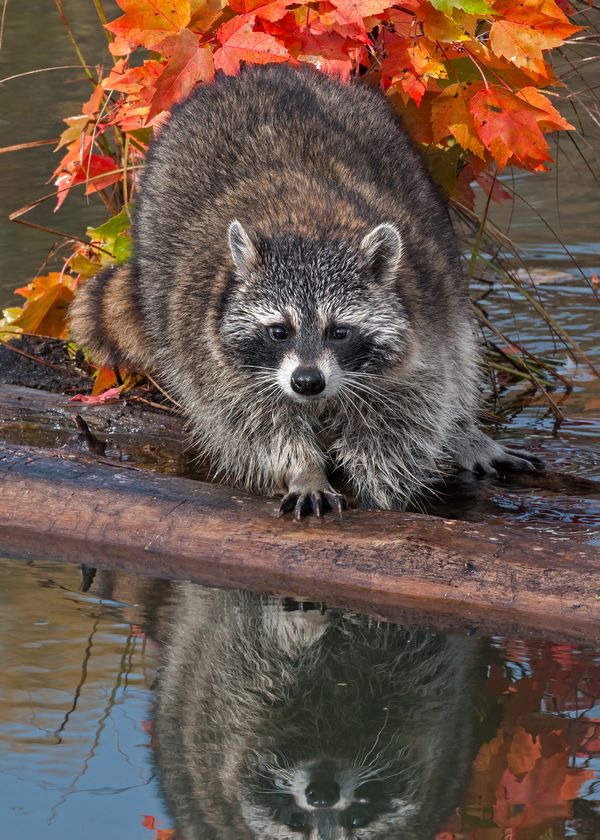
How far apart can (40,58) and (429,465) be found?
19.5 feet

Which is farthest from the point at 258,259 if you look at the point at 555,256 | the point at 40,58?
the point at 40,58

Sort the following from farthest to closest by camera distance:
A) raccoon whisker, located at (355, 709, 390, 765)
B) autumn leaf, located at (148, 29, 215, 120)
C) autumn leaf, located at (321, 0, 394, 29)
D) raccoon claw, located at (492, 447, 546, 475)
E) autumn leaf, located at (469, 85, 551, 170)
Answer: raccoon claw, located at (492, 447, 546, 475) < autumn leaf, located at (148, 29, 215, 120) < autumn leaf, located at (469, 85, 551, 170) < autumn leaf, located at (321, 0, 394, 29) < raccoon whisker, located at (355, 709, 390, 765)

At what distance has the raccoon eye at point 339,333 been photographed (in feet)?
12.6

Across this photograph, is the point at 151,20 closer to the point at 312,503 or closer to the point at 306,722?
the point at 312,503

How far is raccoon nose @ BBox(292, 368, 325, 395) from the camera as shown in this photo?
3.64 m

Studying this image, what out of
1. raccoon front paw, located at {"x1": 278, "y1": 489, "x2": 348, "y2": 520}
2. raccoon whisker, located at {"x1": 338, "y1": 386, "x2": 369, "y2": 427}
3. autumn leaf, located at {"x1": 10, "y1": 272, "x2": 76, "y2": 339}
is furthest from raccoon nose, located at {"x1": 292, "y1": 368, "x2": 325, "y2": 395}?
autumn leaf, located at {"x1": 10, "y1": 272, "x2": 76, "y2": 339}

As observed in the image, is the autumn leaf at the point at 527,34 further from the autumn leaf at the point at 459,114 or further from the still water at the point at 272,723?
the still water at the point at 272,723

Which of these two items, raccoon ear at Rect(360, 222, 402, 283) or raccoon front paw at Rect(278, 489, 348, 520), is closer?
raccoon front paw at Rect(278, 489, 348, 520)

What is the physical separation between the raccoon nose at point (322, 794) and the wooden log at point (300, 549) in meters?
0.77

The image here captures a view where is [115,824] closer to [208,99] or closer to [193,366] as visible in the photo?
[193,366]

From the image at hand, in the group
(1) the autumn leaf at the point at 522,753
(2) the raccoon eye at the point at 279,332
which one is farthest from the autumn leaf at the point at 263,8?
(1) the autumn leaf at the point at 522,753

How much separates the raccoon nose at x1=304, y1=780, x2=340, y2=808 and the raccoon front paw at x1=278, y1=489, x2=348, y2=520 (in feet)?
3.44

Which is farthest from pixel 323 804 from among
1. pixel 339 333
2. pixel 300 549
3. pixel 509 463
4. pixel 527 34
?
pixel 527 34

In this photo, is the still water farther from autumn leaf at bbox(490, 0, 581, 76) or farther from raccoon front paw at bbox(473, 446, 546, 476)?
autumn leaf at bbox(490, 0, 581, 76)
